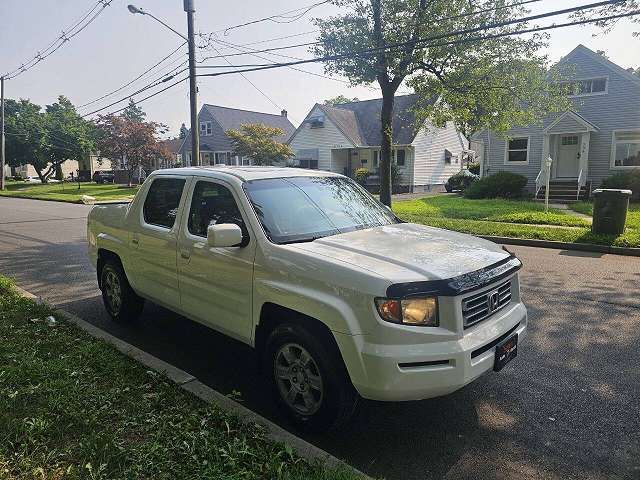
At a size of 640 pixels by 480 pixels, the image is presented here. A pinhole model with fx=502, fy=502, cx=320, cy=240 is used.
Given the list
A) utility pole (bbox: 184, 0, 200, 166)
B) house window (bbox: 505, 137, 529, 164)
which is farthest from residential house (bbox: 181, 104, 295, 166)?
utility pole (bbox: 184, 0, 200, 166)

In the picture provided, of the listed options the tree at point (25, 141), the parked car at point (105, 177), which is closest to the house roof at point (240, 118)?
the parked car at point (105, 177)

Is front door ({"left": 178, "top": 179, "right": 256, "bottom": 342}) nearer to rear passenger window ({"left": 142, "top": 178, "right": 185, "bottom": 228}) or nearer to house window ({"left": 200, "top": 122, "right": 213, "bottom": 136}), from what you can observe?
rear passenger window ({"left": 142, "top": 178, "right": 185, "bottom": 228})

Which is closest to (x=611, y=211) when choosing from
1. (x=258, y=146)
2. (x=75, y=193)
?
(x=258, y=146)

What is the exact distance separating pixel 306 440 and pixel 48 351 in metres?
2.65

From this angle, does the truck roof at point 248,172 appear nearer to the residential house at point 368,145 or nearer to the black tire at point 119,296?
the black tire at point 119,296

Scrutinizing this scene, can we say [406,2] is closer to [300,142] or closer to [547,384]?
[547,384]

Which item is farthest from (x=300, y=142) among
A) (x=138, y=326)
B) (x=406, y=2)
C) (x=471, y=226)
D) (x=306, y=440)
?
(x=306, y=440)

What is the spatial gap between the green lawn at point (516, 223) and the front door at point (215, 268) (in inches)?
370

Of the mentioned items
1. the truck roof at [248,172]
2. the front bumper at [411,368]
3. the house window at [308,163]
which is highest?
the house window at [308,163]

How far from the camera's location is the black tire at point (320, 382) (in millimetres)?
3219

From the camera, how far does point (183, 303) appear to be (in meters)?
4.57

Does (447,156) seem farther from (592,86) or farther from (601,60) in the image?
(601,60)

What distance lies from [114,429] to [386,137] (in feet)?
49.7

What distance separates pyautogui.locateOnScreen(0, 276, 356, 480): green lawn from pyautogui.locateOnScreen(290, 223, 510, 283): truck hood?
122 centimetres
